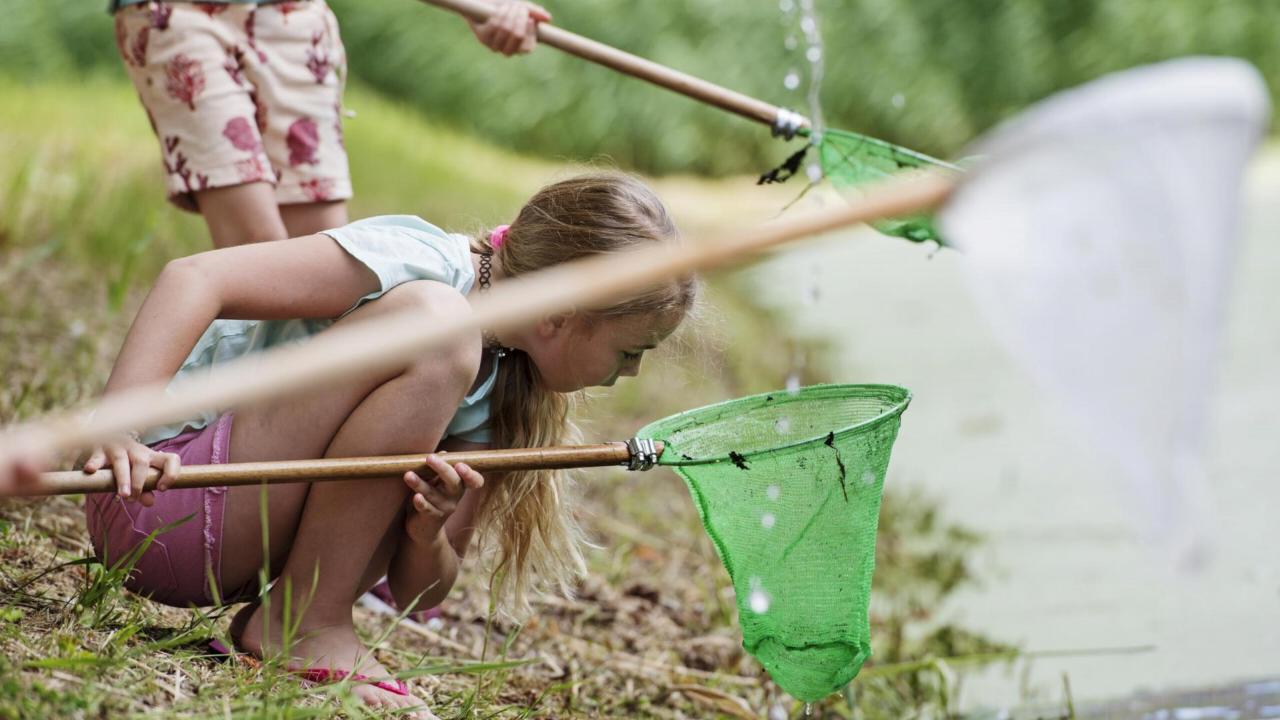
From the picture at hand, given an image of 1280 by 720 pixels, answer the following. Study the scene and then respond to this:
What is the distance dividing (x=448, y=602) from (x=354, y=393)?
0.81 meters

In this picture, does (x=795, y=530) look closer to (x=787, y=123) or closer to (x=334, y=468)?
(x=334, y=468)

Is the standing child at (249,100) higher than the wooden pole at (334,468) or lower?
higher

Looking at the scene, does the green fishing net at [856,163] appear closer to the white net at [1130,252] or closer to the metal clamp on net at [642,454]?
the metal clamp on net at [642,454]

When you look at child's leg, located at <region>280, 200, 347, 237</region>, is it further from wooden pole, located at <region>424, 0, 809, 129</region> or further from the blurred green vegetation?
the blurred green vegetation

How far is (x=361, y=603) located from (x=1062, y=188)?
1.55 m

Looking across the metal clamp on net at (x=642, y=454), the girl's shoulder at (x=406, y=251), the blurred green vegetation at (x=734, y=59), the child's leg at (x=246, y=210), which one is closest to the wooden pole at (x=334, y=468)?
the metal clamp on net at (x=642, y=454)

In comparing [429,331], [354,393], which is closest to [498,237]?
[354,393]

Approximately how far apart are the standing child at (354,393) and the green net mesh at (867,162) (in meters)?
0.47

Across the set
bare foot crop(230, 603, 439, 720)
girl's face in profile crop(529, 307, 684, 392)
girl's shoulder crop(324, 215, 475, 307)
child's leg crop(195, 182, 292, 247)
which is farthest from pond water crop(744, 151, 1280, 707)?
child's leg crop(195, 182, 292, 247)

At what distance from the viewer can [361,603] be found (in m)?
2.37

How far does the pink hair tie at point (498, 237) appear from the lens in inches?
79.4

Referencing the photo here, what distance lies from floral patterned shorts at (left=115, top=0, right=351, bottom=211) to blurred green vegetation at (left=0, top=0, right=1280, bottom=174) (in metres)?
6.24

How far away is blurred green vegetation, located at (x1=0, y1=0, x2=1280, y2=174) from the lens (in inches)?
351

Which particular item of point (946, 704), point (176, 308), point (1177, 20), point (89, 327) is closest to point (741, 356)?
point (89, 327)
